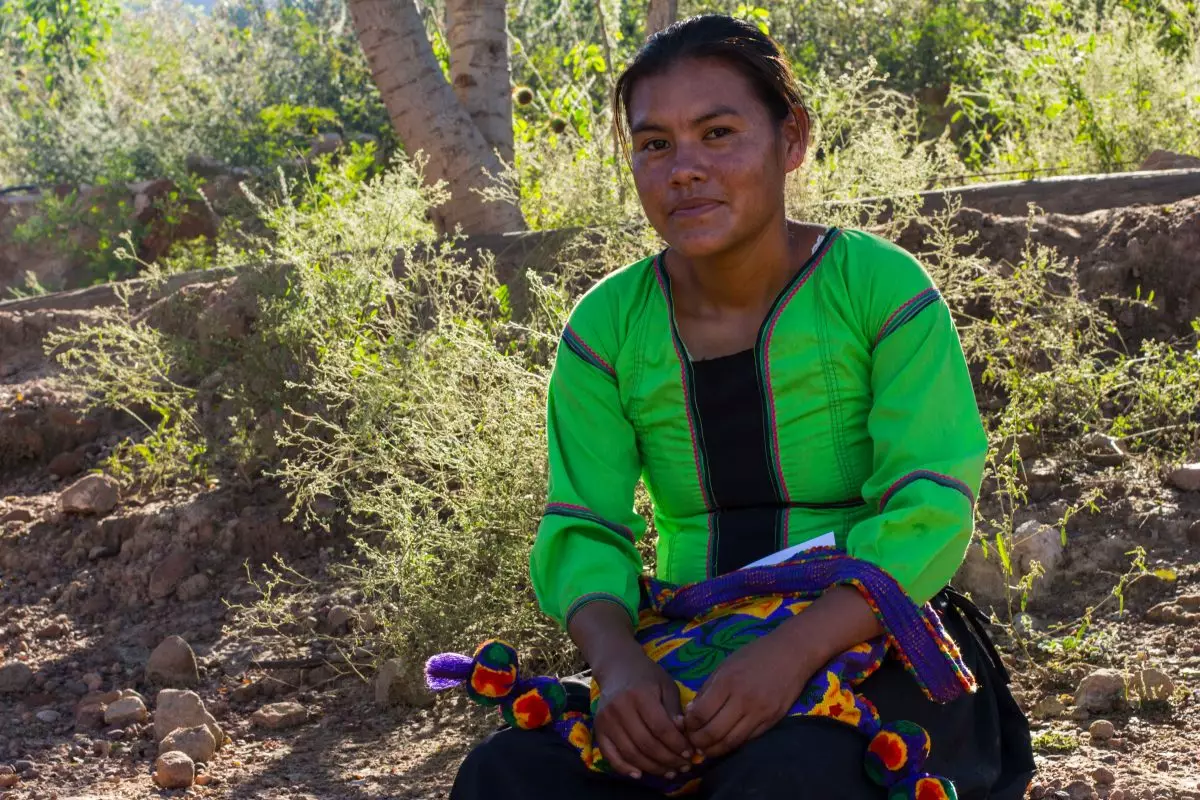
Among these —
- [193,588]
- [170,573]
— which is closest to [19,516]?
[170,573]

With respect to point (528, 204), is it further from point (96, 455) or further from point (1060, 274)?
point (1060, 274)

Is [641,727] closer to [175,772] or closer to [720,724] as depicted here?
[720,724]

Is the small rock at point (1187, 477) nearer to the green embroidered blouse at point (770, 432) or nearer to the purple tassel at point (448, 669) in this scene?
the green embroidered blouse at point (770, 432)

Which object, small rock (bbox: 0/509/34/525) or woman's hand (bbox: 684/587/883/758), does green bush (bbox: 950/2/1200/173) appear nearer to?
small rock (bbox: 0/509/34/525)

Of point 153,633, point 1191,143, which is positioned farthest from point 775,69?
point 1191,143

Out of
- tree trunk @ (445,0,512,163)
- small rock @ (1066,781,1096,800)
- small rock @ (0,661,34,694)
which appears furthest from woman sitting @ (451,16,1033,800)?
tree trunk @ (445,0,512,163)

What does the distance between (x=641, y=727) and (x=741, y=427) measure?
55 cm

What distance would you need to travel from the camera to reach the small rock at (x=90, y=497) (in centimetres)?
495

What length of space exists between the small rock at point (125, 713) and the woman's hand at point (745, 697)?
221cm

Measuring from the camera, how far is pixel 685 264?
7.64 ft

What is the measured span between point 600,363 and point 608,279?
0.50ft

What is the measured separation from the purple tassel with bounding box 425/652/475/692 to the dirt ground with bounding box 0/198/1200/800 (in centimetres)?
102

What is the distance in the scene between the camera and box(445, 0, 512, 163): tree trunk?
6441mm

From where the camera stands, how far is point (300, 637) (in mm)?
4020
